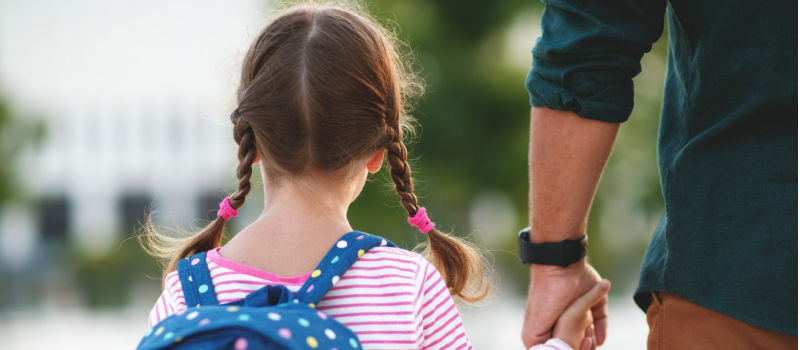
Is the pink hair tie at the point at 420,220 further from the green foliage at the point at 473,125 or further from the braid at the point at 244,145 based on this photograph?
the green foliage at the point at 473,125

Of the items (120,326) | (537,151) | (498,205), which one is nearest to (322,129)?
(537,151)

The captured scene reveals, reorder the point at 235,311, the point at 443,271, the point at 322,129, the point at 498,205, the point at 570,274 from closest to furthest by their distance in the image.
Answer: the point at 235,311, the point at 322,129, the point at 443,271, the point at 570,274, the point at 498,205

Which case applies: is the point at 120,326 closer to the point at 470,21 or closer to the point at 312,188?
the point at 470,21

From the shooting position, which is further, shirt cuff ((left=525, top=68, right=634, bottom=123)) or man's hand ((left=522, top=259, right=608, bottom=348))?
man's hand ((left=522, top=259, right=608, bottom=348))

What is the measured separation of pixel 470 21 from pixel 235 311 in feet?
30.1

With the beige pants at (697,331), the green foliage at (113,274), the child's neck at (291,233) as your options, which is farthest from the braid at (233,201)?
the green foliage at (113,274)

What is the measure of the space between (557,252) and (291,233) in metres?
0.84

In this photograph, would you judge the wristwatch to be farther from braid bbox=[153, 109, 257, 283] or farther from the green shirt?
braid bbox=[153, 109, 257, 283]

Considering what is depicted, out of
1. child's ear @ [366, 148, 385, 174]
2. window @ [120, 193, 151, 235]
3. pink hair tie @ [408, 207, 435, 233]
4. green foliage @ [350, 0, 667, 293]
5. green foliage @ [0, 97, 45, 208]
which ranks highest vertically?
child's ear @ [366, 148, 385, 174]

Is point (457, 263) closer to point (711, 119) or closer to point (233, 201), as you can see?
point (233, 201)

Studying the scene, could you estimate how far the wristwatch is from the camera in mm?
2076

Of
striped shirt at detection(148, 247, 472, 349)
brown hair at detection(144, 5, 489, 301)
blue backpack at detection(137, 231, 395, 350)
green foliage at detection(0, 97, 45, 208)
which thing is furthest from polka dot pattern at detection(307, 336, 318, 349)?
green foliage at detection(0, 97, 45, 208)

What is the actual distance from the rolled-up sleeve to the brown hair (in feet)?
1.39

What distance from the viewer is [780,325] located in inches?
60.2
